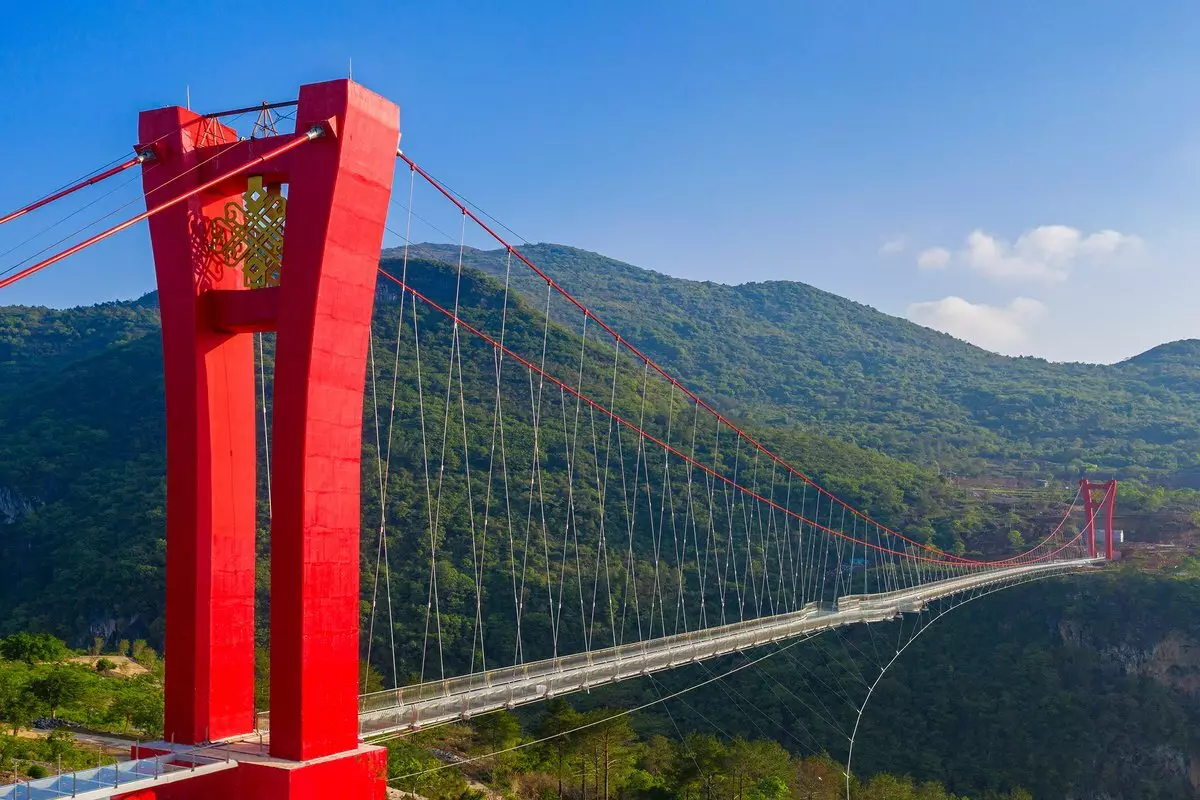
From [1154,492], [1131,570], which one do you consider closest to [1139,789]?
[1131,570]

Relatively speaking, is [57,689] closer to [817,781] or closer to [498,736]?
[498,736]

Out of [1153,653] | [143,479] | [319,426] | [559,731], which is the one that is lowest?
[1153,653]

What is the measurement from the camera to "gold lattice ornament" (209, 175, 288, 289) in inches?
379

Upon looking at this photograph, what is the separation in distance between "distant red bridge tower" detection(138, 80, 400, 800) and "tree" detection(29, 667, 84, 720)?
11.5 m

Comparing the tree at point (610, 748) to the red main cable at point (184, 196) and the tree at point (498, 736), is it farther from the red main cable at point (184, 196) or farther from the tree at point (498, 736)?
the red main cable at point (184, 196)

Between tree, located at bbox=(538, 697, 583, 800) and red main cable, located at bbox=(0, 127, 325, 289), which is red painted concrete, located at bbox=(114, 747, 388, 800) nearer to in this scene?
red main cable, located at bbox=(0, 127, 325, 289)

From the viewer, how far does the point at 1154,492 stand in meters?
63.7

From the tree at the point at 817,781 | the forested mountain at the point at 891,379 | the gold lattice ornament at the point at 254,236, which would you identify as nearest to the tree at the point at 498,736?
the tree at the point at 817,781

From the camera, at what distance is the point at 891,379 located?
118250mm

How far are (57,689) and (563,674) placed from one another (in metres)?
9.63

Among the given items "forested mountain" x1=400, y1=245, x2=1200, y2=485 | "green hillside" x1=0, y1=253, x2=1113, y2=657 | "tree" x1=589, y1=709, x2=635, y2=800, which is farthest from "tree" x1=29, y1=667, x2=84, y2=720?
"forested mountain" x1=400, y1=245, x2=1200, y2=485

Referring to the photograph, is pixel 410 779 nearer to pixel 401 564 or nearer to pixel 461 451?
pixel 401 564

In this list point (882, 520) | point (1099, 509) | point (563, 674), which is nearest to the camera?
point (563, 674)

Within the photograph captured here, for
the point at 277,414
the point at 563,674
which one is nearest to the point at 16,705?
the point at 563,674
